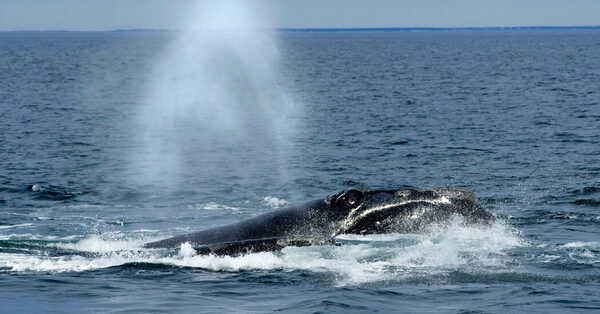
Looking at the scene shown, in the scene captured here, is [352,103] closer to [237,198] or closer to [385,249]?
[237,198]

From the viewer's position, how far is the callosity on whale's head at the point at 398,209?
2002 cm

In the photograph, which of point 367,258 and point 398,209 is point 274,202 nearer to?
point 398,209

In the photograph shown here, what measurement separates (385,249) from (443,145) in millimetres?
26740

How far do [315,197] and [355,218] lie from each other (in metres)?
11.0

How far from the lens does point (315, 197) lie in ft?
102

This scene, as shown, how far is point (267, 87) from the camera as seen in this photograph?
3804 inches

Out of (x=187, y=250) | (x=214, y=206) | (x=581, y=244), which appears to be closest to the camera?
(x=187, y=250)

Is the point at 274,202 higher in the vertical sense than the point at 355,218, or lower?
higher

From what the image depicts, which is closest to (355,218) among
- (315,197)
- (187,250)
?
(187,250)

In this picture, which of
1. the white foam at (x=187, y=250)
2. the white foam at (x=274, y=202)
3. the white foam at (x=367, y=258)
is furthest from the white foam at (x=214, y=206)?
the white foam at (x=187, y=250)

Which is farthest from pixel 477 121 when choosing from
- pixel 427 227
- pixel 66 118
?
pixel 427 227

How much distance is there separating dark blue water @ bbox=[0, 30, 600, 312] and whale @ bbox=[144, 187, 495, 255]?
0.25 meters

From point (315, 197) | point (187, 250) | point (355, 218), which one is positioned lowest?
point (187, 250)

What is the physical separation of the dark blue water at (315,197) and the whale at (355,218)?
0.25m
